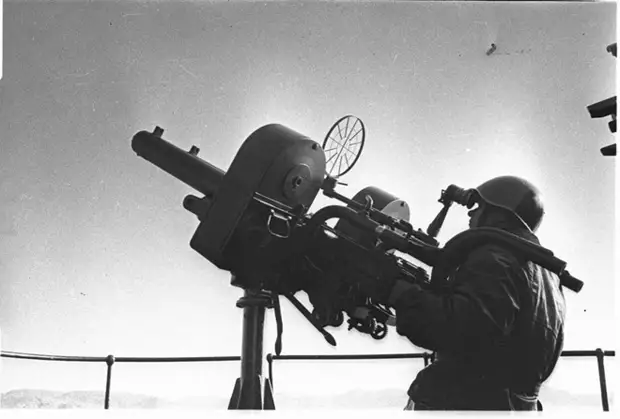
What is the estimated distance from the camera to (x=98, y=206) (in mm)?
3342

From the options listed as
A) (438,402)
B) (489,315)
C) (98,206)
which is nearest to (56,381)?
(98,206)

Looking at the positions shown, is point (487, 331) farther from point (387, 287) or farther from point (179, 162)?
point (179, 162)

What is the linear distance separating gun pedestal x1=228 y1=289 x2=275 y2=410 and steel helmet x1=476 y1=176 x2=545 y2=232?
94cm

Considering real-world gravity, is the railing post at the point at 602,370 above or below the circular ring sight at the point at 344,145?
below

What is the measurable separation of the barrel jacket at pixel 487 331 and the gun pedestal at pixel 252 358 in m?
0.55

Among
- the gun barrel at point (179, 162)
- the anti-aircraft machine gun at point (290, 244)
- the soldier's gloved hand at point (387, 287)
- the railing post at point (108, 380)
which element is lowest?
the railing post at point (108, 380)

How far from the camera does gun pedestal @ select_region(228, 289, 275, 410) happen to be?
246cm

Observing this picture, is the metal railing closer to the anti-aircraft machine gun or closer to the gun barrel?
the anti-aircraft machine gun

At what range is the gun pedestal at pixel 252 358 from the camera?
2455 mm

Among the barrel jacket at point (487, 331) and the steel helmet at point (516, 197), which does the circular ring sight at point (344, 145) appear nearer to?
the steel helmet at point (516, 197)

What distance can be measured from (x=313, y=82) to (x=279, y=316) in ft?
4.43

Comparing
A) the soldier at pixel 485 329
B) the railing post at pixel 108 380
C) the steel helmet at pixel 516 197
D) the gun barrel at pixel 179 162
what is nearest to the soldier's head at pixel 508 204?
the steel helmet at pixel 516 197

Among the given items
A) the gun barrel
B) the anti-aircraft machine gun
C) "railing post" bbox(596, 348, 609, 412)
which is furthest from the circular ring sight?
"railing post" bbox(596, 348, 609, 412)

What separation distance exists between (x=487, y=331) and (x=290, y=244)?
75 centimetres
